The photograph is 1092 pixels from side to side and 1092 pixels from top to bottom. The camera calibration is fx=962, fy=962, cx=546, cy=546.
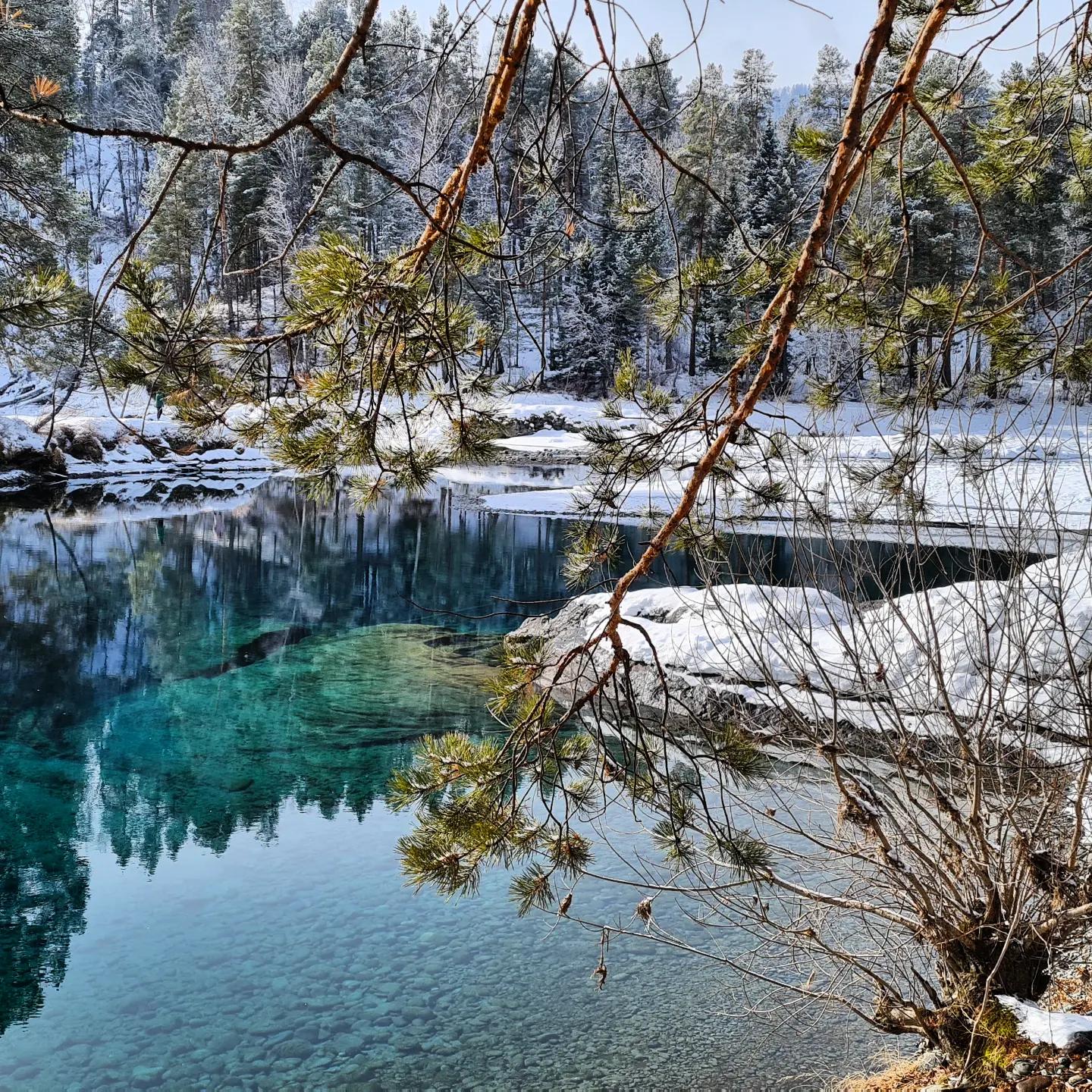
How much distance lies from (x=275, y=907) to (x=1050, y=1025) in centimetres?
467

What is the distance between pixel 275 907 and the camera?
6270 millimetres

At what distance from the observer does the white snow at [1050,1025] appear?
3188 millimetres

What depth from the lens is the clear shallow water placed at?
476cm

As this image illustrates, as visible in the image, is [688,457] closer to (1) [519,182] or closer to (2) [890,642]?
(2) [890,642]

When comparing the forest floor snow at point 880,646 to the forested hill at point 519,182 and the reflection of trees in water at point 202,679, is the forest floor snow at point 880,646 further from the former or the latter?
the forested hill at point 519,182

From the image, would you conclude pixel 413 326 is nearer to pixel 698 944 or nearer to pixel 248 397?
pixel 248 397

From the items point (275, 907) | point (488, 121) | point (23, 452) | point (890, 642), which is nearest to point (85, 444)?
point (23, 452)

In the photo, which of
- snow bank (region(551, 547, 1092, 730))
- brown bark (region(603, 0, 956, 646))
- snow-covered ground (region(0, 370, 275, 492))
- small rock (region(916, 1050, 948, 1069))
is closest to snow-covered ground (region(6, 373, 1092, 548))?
snow-covered ground (region(0, 370, 275, 492))

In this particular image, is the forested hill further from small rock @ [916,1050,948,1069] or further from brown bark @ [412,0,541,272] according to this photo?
small rock @ [916,1050,948,1069]

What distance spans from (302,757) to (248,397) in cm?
710

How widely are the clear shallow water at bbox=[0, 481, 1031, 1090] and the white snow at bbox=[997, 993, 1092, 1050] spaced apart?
5.04ft

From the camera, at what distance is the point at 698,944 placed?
5.81 m

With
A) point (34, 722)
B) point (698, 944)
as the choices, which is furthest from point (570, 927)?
point (34, 722)

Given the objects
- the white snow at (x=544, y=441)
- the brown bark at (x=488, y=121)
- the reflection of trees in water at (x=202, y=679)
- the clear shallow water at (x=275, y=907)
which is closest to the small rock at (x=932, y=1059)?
the clear shallow water at (x=275, y=907)
